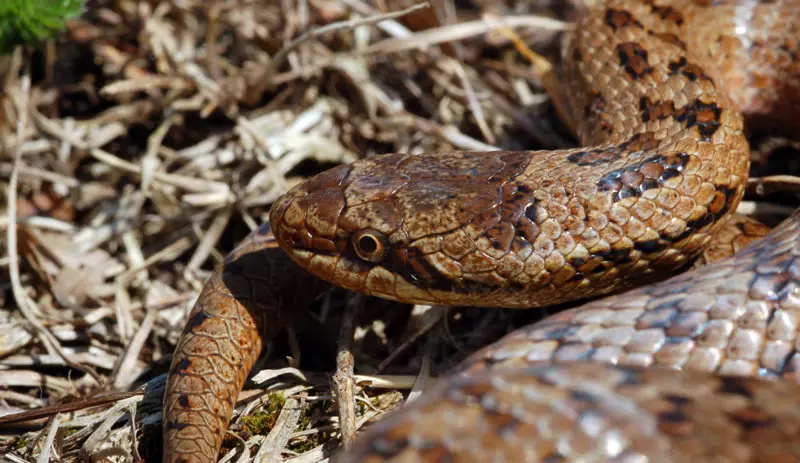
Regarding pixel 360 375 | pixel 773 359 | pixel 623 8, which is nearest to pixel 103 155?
pixel 360 375

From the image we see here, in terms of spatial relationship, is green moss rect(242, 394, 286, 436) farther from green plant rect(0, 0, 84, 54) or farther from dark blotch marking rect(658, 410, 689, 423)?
green plant rect(0, 0, 84, 54)

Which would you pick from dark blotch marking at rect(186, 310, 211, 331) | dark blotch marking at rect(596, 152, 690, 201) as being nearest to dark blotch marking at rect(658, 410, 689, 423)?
dark blotch marking at rect(596, 152, 690, 201)

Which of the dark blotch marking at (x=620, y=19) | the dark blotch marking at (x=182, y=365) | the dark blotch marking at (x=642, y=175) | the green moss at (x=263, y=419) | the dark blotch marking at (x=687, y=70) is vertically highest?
the dark blotch marking at (x=620, y=19)

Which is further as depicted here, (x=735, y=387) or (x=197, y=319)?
(x=197, y=319)

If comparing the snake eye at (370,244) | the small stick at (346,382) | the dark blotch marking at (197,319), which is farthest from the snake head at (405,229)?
the dark blotch marking at (197,319)

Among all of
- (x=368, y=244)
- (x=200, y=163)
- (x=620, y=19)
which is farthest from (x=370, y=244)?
(x=620, y=19)

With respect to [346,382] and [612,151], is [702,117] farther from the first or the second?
[346,382]

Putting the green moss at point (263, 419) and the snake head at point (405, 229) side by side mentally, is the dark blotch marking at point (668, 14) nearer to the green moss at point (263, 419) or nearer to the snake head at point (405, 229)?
the snake head at point (405, 229)

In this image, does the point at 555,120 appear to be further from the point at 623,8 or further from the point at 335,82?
the point at 335,82
